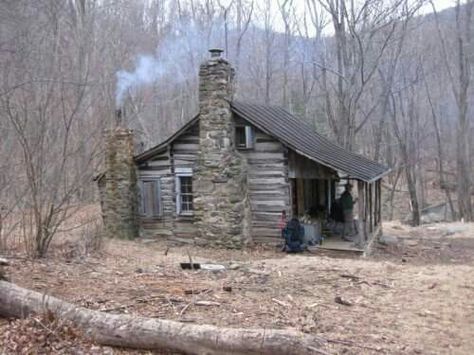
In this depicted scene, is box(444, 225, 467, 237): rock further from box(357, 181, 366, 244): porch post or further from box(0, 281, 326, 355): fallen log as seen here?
box(0, 281, 326, 355): fallen log

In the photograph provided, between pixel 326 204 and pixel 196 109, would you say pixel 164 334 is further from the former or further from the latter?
pixel 196 109

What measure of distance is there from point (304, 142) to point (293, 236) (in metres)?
3.20

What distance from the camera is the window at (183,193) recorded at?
1734 centimetres

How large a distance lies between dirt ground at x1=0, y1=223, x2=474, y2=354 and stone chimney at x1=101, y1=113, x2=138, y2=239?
213 inches

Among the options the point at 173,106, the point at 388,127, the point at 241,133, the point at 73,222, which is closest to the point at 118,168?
the point at 73,222

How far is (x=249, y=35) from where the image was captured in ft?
123

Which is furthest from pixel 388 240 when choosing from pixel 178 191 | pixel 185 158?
pixel 185 158

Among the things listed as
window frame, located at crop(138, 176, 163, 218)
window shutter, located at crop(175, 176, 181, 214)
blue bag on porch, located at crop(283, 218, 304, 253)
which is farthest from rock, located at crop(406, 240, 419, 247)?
window frame, located at crop(138, 176, 163, 218)

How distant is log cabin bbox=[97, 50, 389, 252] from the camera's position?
1591 cm

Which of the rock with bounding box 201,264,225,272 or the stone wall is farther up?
the stone wall

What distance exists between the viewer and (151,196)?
17719 millimetres

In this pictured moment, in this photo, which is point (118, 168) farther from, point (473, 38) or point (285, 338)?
point (473, 38)

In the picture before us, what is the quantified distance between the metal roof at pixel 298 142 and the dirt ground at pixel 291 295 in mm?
3848

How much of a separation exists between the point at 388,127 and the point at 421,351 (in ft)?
98.2
